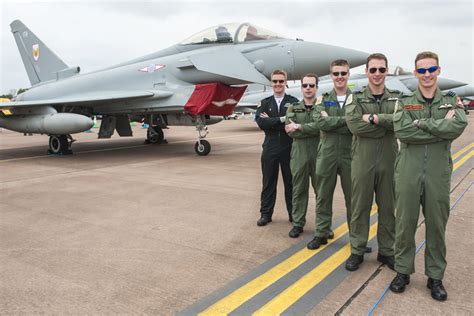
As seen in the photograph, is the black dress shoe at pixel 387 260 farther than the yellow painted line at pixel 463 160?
No

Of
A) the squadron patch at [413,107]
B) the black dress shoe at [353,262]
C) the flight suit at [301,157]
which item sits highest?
the squadron patch at [413,107]

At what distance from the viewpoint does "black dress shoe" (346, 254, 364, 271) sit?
3.14m

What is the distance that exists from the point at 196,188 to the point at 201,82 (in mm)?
4701

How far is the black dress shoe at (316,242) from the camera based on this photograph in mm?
3648

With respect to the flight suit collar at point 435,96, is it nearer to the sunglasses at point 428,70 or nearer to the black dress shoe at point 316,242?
the sunglasses at point 428,70

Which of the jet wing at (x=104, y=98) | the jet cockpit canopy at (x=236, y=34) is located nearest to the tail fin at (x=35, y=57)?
the jet wing at (x=104, y=98)

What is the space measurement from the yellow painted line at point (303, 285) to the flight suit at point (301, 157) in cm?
67

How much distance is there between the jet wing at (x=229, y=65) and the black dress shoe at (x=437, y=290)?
286 inches

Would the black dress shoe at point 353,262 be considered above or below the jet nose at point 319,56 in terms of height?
below

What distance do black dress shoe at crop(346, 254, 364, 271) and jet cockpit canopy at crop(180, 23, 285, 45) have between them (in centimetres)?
795

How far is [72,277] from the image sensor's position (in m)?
3.04

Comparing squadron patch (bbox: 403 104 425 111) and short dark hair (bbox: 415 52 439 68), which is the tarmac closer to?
squadron patch (bbox: 403 104 425 111)

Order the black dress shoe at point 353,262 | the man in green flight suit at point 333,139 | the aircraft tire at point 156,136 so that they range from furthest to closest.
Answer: the aircraft tire at point 156,136, the man in green flight suit at point 333,139, the black dress shoe at point 353,262

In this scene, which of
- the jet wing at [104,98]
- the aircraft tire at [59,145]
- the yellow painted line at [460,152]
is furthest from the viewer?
the aircraft tire at [59,145]
